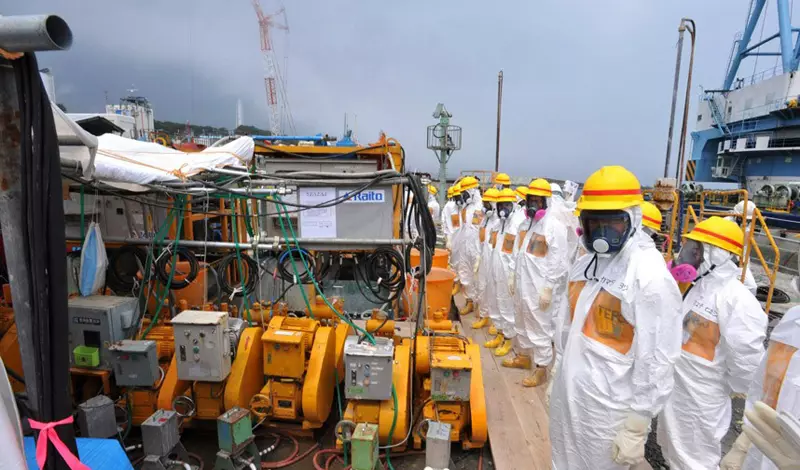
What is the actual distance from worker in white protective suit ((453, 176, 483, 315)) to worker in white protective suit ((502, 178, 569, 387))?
8.10 ft

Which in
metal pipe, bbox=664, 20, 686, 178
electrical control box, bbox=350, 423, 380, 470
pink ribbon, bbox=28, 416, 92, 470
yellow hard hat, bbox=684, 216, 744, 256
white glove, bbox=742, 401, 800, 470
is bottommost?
electrical control box, bbox=350, 423, 380, 470

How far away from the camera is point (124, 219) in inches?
166

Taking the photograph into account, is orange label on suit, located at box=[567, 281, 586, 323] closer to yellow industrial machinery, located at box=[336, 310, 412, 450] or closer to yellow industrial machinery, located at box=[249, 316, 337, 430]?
yellow industrial machinery, located at box=[336, 310, 412, 450]

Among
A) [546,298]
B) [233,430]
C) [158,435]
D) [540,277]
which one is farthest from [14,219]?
[540,277]

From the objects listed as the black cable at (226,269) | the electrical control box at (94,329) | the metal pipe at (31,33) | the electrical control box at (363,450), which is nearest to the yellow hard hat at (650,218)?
the electrical control box at (363,450)

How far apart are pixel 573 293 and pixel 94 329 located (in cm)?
376

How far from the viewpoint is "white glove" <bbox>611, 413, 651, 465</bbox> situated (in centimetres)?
210

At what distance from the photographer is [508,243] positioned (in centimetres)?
557

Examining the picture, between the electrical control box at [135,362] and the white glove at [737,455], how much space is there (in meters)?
4.11

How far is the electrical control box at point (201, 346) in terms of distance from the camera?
10.4ft

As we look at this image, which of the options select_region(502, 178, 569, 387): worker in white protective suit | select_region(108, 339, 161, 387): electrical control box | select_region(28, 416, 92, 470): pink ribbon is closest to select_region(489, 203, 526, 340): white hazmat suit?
select_region(502, 178, 569, 387): worker in white protective suit

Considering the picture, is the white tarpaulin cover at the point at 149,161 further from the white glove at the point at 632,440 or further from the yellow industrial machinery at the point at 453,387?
the white glove at the point at 632,440

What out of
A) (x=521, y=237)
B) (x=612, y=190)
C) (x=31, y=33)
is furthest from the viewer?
(x=521, y=237)

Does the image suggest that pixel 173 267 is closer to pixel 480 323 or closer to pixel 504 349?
pixel 504 349
